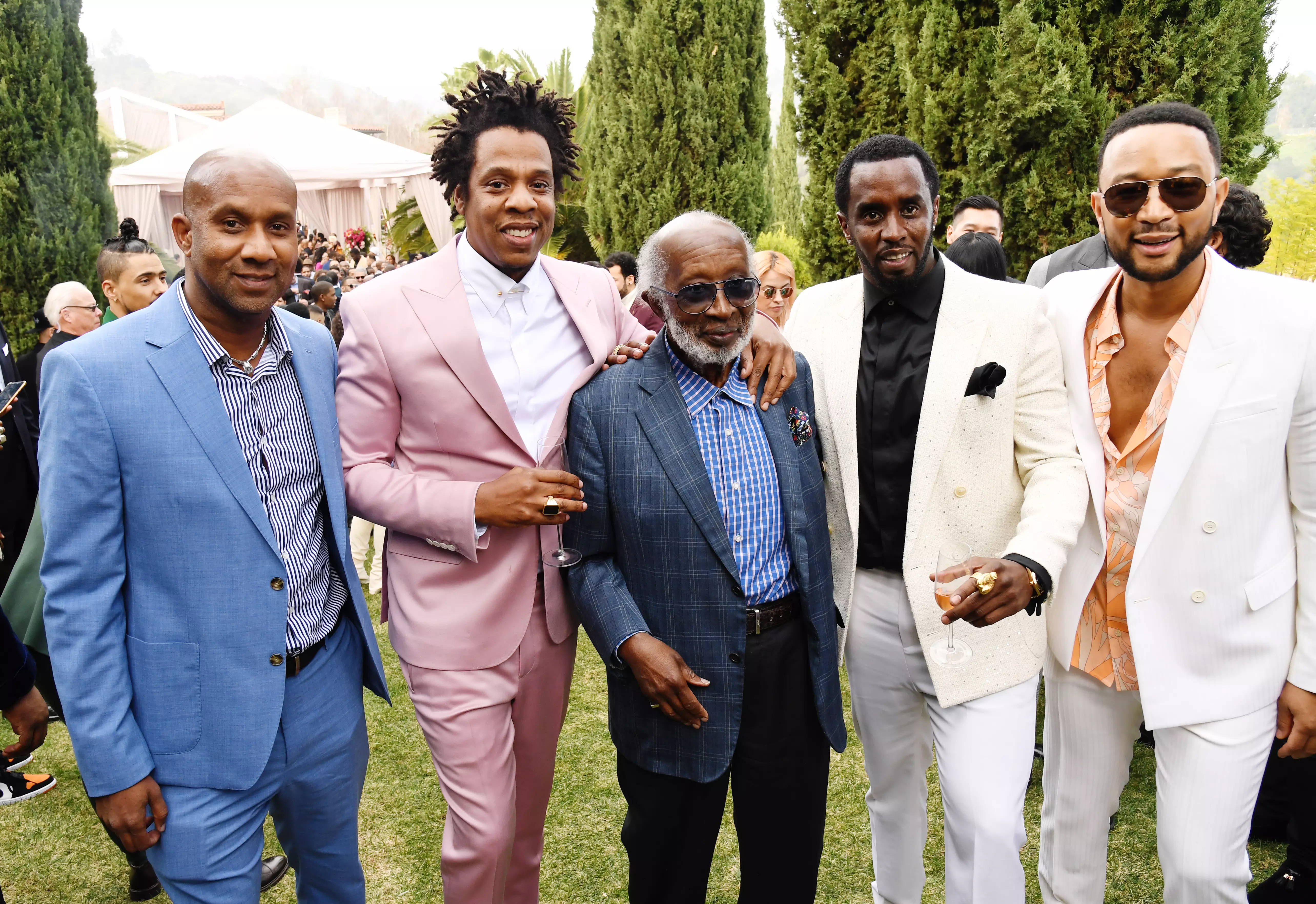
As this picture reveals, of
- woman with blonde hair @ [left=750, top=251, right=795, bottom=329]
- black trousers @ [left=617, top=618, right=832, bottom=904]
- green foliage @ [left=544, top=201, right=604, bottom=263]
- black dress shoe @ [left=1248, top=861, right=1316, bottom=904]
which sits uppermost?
green foliage @ [left=544, top=201, right=604, bottom=263]

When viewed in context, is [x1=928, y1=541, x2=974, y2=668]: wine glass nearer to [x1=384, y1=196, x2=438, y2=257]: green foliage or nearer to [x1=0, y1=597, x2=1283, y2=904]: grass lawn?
[x1=0, y1=597, x2=1283, y2=904]: grass lawn

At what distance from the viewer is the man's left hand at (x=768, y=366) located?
104 inches

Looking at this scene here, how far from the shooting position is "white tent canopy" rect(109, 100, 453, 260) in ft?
50.7

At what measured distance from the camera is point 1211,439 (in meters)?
2.46

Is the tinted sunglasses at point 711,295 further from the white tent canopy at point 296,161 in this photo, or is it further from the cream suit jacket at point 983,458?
the white tent canopy at point 296,161

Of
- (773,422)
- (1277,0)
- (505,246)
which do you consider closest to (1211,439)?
(773,422)

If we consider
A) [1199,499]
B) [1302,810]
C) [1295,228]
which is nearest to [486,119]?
[1199,499]

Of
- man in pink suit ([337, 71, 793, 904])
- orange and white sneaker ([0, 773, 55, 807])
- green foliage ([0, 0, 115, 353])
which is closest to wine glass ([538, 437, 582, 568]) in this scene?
man in pink suit ([337, 71, 793, 904])

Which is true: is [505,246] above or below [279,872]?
above

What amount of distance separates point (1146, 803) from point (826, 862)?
1507 mm

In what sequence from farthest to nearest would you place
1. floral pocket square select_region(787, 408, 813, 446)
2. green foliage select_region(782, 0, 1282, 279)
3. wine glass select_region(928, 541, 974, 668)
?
green foliage select_region(782, 0, 1282, 279) → floral pocket square select_region(787, 408, 813, 446) → wine glass select_region(928, 541, 974, 668)

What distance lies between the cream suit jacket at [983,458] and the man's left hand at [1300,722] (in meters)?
0.64

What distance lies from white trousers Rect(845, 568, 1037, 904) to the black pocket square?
59 cm

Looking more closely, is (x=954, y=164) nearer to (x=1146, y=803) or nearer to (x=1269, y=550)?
(x=1146, y=803)
